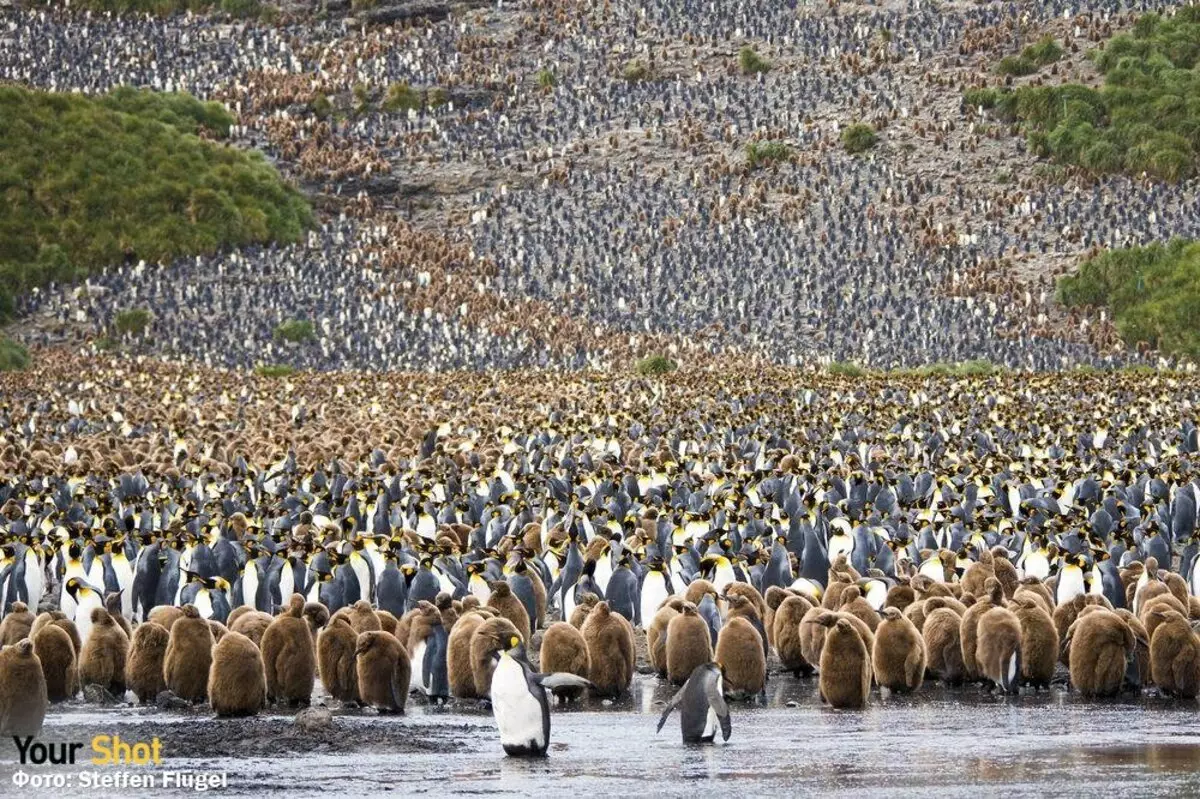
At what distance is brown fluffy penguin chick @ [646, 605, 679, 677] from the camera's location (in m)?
14.2

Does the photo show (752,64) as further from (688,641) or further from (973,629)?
(688,641)

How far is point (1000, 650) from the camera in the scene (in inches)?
538

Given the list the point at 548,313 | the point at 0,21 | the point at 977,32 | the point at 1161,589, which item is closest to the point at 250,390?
the point at 548,313

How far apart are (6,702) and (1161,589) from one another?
327 inches

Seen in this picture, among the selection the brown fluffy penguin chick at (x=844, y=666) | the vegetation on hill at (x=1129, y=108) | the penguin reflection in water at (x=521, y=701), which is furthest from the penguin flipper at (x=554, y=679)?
the vegetation on hill at (x=1129, y=108)

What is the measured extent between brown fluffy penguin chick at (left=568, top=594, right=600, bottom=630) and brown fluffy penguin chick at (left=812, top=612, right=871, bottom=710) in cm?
181

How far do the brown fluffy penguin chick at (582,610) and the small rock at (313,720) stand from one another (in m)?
2.19

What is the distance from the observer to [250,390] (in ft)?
141

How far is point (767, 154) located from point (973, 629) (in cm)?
5415

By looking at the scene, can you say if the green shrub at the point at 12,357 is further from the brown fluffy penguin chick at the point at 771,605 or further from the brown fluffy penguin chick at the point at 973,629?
the brown fluffy penguin chick at the point at 973,629

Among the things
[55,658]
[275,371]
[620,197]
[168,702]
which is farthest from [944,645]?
[620,197]

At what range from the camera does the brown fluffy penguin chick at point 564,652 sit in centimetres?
1321

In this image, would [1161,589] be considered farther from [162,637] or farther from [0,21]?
[0,21]

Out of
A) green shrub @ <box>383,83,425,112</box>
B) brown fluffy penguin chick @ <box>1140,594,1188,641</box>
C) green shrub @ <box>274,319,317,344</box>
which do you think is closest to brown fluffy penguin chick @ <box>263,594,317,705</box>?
brown fluffy penguin chick @ <box>1140,594,1188,641</box>
